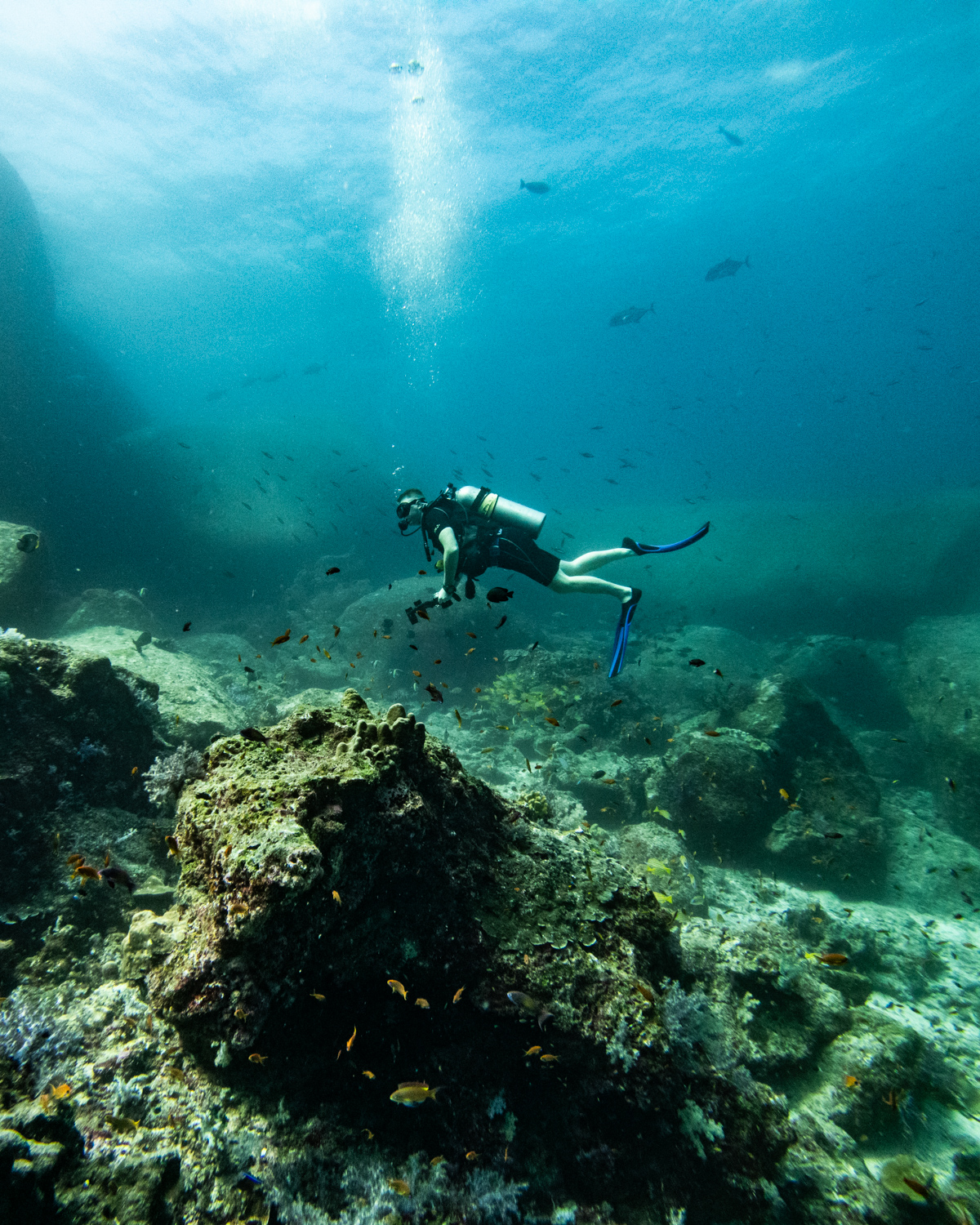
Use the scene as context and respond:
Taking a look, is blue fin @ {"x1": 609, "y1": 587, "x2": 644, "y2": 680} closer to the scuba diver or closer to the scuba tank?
the scuba diver

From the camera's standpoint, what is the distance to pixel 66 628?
1320 cm

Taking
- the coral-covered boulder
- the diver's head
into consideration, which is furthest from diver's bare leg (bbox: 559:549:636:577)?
the coral-covered boulder

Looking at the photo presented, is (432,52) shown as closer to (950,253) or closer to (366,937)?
(366,937)

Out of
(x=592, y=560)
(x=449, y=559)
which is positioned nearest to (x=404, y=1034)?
(x=449, y=559)

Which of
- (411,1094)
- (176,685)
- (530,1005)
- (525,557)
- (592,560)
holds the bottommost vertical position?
(411,1094)

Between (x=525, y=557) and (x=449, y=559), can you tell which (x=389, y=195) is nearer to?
(x=525, y=557)

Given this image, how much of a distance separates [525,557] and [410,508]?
191cm

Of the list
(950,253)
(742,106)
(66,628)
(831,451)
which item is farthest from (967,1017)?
(831,451)

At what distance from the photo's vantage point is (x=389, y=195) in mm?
34594

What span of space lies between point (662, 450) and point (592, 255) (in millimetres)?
97279

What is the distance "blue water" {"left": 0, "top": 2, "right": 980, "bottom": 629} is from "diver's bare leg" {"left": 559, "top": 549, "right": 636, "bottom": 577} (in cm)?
1755

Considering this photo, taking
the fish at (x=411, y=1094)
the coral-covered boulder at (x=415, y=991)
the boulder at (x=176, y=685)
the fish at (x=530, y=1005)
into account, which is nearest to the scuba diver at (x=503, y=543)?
the boulder at (x=176, y=685)

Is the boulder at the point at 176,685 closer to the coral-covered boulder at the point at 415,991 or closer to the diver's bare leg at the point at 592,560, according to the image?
the coral-covered boulder at the point at 415,991

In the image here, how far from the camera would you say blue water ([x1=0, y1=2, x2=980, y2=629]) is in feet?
72.1
